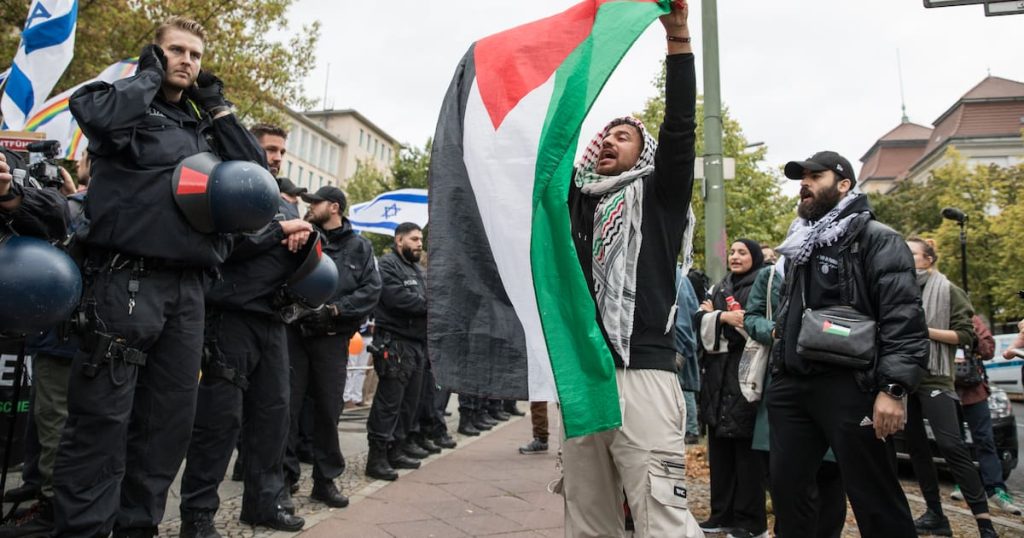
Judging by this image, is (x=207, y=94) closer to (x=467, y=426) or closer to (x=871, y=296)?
(x=871, y=296)

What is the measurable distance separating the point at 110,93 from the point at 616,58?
2.23 metres

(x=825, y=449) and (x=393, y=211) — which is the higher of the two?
(x=393, y=211)

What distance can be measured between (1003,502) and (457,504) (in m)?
4.33

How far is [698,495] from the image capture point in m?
5.76

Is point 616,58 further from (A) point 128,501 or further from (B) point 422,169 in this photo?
(B) point 422,169


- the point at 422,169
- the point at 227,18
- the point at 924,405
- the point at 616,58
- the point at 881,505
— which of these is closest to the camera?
the point at 616,58

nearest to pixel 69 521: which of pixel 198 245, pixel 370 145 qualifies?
pixel 198 245

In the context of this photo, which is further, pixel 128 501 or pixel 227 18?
pixel 227 18

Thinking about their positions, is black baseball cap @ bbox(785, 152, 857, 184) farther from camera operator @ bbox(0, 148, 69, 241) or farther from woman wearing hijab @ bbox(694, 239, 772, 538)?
camera operator @ bbox(0, 148, 69, 241)

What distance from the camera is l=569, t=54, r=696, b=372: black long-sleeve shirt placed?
7.99ft

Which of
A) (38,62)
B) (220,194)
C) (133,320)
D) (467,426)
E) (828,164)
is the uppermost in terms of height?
(38,62)

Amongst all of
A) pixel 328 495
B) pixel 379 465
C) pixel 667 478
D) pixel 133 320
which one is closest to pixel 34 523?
pixel 133 320

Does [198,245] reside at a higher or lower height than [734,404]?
higher

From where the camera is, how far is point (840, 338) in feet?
10.0
